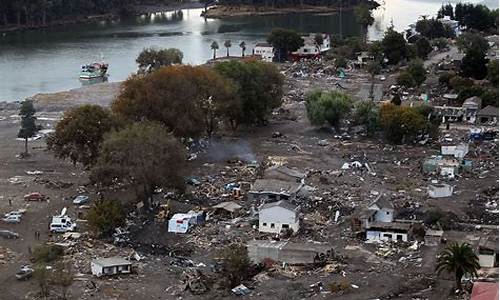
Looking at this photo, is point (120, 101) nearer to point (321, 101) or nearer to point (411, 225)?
point (321, 101)

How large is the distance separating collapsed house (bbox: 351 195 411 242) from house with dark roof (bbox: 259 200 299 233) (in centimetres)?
136

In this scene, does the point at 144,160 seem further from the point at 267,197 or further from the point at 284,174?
the point at 284,174

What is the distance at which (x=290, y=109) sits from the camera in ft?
110

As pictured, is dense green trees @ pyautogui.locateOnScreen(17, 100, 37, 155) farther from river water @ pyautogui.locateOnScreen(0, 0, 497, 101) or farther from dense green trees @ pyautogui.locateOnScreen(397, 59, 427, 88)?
dense green trees @ pyautogui.locateOnScreen(397, 59, 427, 88)

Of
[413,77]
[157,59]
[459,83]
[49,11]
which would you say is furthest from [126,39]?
[459,83]

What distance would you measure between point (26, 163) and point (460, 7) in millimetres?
44208

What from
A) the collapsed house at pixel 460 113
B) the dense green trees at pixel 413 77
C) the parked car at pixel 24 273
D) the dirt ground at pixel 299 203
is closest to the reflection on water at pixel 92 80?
the dirt ground at pixel 299 203

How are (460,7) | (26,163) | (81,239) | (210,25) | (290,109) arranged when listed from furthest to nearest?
(210,25) < (460,7) < (290,109) < (26,163) < (81,239)

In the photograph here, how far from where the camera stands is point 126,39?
61.7 metres

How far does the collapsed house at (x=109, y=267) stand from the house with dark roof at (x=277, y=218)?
11.8 feet

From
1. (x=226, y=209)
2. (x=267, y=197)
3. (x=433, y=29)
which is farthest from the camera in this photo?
(x=433, y=29)

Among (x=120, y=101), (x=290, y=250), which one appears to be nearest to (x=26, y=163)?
(x=120, y=101)

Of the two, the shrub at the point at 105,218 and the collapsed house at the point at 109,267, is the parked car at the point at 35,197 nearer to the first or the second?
the shrub at the point at 105,218

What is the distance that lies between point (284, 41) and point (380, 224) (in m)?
30.1
